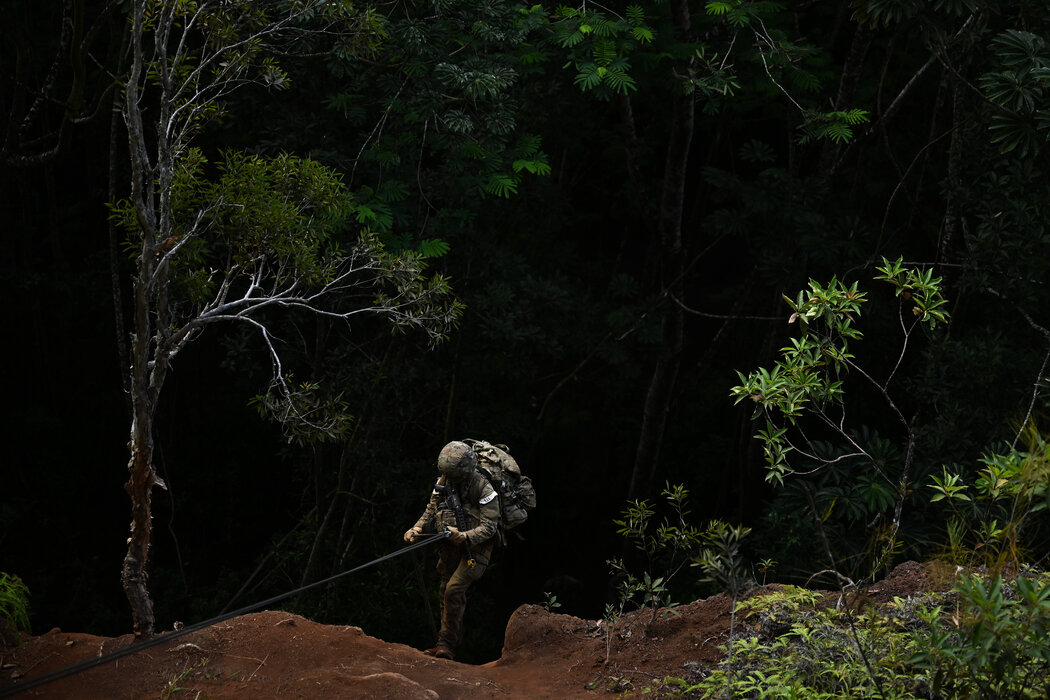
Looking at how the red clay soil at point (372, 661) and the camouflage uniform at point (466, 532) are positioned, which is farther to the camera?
the camouflage uniform at point (466, 532)

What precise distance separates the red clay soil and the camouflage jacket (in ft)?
1.95

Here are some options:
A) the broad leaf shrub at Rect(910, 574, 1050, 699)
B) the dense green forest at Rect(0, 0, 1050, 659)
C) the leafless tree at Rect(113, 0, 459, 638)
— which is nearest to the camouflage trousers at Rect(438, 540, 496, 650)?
the dense green forest at Rect(0, 0, 1050, 659)

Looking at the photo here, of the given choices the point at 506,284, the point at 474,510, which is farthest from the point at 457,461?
the point at 506,284

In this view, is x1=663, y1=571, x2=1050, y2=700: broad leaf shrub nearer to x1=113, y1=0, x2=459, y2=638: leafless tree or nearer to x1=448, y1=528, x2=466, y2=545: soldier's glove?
x1=448, y1=528, x2=466, y2=545: soldier's glove

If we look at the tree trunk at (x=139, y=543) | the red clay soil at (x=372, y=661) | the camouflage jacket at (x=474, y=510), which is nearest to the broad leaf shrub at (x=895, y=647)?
the red clay soil at (x=372, y=661)

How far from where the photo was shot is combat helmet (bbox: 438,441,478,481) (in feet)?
19.1

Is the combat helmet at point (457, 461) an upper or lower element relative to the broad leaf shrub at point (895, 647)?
upper

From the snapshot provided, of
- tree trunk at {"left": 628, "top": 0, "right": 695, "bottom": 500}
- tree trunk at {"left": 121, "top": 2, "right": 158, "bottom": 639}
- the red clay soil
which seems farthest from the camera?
tree trunk at {"left": 628, "top": 0, "right": 695, "bottom": 500}

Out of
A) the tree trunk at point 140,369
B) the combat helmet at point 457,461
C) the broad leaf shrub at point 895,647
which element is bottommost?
the broad leaf shrub at point 895,647

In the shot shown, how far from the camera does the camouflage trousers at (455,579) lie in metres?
6.05

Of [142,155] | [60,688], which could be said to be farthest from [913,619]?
[142,155]

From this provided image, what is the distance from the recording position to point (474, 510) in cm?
603

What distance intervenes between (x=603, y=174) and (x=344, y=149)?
22.3ft

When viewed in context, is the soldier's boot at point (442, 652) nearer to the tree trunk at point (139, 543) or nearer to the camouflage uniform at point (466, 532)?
the camouflage uniform at point (466, 532)
